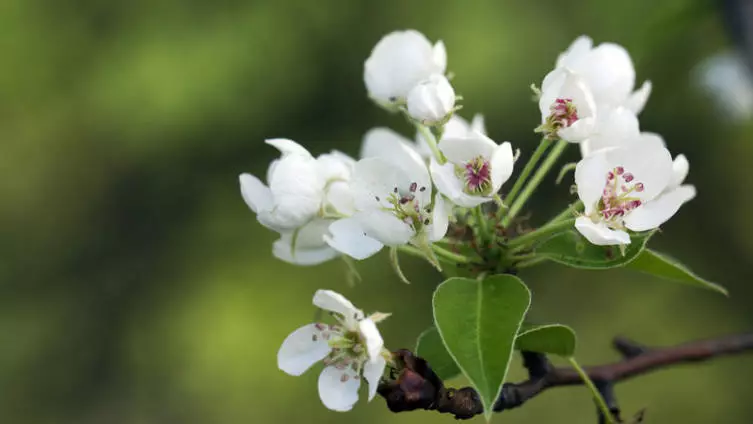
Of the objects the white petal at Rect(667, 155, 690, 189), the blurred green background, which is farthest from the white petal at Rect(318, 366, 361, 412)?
the blurred green background

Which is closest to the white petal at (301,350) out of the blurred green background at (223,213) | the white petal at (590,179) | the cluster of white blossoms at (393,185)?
the cluster of white blossoms at (393,185)

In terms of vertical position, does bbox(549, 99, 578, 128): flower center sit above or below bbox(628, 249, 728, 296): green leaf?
above

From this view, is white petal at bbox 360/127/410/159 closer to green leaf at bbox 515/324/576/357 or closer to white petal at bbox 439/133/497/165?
white petal at bbox 439/133/497/165

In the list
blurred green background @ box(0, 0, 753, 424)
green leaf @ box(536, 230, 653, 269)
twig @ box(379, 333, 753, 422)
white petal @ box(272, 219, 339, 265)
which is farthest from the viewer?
blurred green background @ box(0, 0, 753, 424)

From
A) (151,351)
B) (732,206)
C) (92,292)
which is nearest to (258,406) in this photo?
(151,351)

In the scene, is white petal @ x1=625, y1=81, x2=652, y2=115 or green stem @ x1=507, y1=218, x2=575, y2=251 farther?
white petal @ x1=625, y1=81, x2=652, y2=115

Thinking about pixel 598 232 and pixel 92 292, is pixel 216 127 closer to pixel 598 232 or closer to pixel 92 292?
pixel 92 292

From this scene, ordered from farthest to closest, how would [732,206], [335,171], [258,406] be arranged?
[732,206]
[258,406]
[335,171]

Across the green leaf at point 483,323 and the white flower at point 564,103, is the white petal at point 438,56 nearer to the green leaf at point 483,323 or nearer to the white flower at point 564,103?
the white flower at point 564,103
